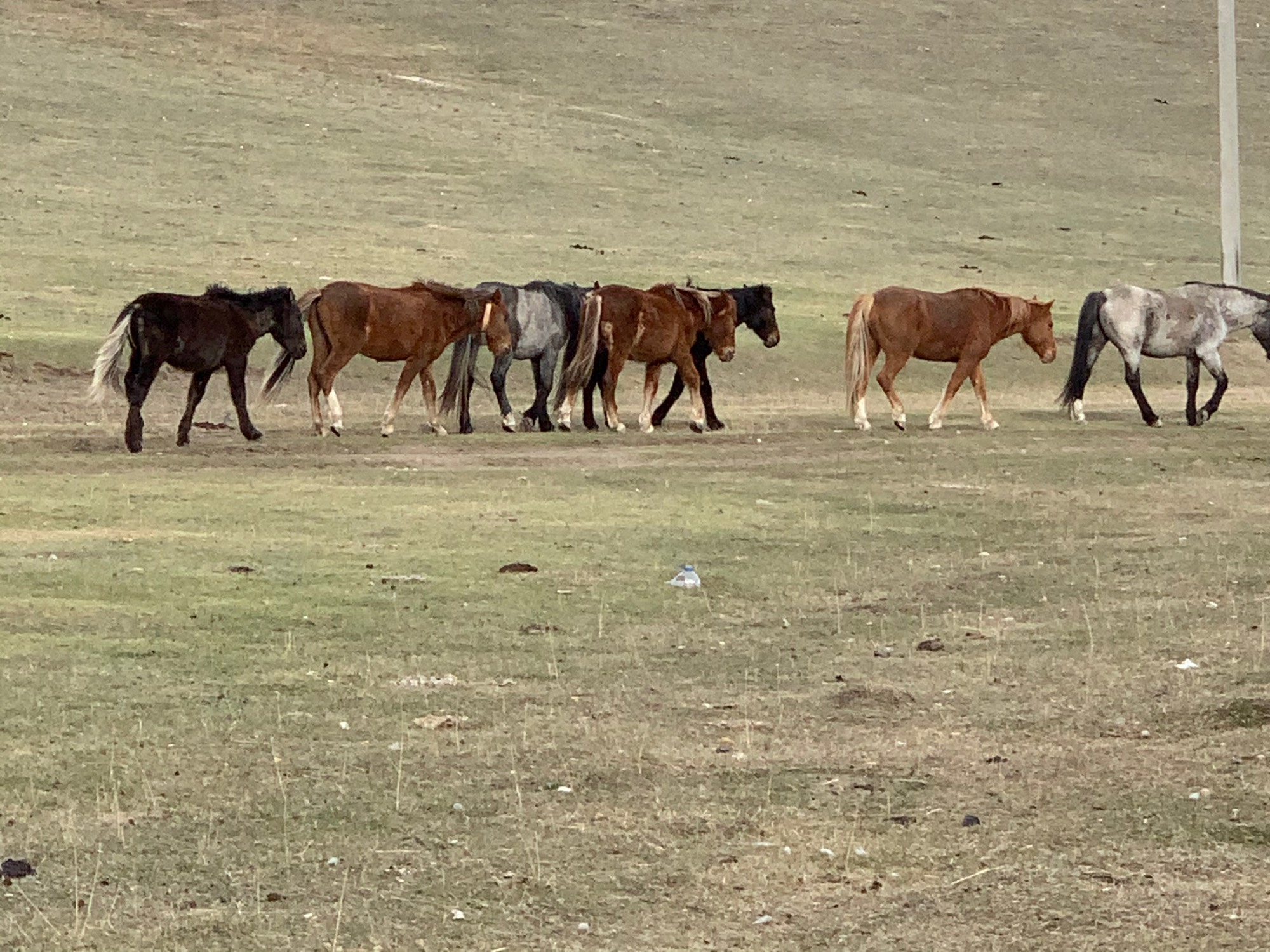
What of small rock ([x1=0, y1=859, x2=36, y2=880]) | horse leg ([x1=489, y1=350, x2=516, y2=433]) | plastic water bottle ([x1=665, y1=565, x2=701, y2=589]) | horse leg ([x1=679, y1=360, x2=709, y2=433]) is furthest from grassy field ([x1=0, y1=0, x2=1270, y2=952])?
horse leg ([x1=489, y1=350, x2=516, y2=433])

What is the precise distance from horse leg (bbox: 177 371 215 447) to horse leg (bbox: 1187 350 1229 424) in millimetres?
9232

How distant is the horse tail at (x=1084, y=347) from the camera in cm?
2147

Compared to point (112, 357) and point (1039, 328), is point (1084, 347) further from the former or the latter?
point (112, 357)

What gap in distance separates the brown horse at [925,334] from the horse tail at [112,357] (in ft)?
21.2

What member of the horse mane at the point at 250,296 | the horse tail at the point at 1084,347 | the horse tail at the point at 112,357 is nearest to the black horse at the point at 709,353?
the horse tail at the point at 1084,347

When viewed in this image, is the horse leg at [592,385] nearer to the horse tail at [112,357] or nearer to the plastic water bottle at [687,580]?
the horse tail at [112,357]

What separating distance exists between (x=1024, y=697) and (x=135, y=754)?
3.29 meters

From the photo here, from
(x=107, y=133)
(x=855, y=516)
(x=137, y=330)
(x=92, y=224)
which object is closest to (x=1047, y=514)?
(x=855, y=516)

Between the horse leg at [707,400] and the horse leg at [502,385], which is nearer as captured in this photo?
the horse leg at [502,385]

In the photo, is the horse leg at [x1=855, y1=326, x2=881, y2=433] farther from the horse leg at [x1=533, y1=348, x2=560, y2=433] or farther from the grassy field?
the horse leg at [x1=533, y1=348, x2=560, y2=433]

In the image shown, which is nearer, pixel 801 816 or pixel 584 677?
pixel 801 816

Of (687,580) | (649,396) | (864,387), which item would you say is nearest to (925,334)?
(864,387)

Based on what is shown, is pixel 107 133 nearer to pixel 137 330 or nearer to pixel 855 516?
pixel 137 330

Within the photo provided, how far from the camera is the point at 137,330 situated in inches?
690
